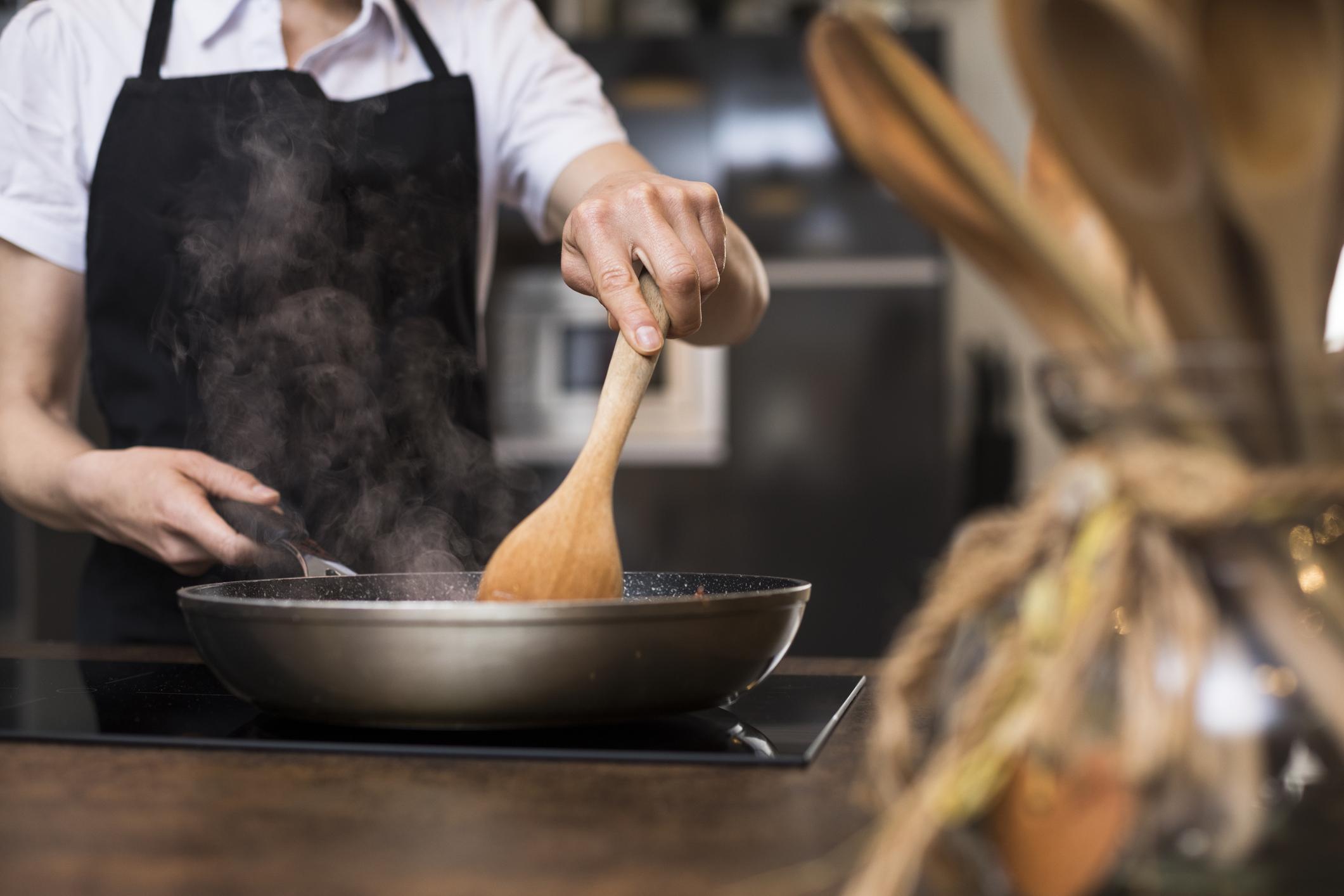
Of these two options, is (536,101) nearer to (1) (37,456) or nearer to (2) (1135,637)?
(1) (37,456)

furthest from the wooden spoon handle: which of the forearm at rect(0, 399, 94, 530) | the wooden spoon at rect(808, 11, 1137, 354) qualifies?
the forearm at rect(0, 399, 94, 530)

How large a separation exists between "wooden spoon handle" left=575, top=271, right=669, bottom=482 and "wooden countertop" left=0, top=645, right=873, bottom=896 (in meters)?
0.23

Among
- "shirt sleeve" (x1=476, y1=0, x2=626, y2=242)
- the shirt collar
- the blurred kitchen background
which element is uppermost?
the shirt collar

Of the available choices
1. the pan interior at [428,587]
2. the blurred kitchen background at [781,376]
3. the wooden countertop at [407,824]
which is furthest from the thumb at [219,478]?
the blurred kitchen background at [781,376]

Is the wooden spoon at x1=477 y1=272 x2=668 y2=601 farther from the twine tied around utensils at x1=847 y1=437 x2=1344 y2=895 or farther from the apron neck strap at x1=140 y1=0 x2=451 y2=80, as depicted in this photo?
the apron neck strap at x1=140 y1=0 x2=451 y2=80

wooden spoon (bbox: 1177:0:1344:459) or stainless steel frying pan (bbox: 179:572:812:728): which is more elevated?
wooden spoon (bbox: 1177:0:1344:459)

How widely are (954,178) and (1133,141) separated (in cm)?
5

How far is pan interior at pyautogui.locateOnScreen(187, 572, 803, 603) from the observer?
77 centimetres

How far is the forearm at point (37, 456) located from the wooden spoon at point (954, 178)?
1.03m

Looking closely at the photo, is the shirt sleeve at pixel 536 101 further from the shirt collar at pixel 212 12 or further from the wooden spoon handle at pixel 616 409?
the wooden spoon handle at pixel 616 409

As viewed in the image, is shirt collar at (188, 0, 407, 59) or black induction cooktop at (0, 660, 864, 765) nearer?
black induction cooktop at (0, 660, 864, 765)

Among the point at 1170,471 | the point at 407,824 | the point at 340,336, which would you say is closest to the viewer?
the point at 1170,471

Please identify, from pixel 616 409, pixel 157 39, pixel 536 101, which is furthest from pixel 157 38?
pixel 616 409

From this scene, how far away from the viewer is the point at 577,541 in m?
0.72
